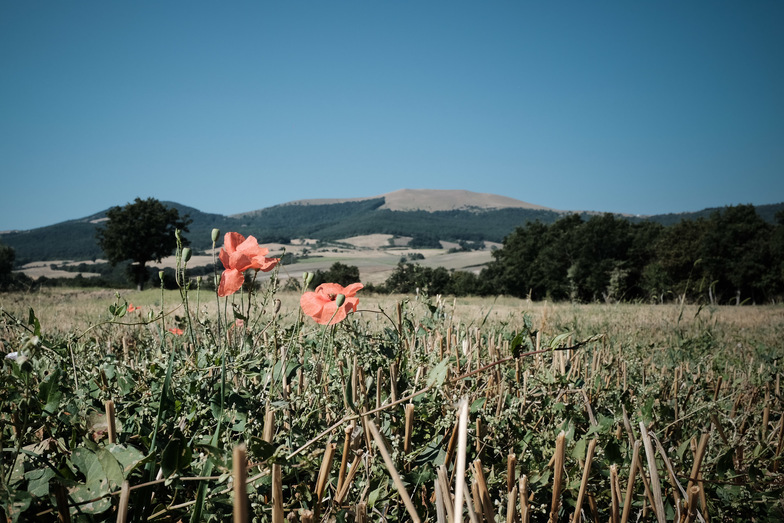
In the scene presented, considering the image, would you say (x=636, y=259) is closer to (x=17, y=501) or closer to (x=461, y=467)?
(x=461, y=467)

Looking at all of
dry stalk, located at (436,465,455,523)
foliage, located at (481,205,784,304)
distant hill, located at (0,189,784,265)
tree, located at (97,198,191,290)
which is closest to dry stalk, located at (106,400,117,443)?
dry stalk, located at (436,465,455,523)

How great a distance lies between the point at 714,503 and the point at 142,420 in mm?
1679

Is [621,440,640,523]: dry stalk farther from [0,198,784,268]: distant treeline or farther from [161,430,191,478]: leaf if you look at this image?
[0,198,784,268]: distant treeline

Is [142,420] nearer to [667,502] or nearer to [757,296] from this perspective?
[667,502]

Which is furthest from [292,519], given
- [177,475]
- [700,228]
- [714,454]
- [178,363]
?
[700,228]

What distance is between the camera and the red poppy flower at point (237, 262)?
1354 millimetres

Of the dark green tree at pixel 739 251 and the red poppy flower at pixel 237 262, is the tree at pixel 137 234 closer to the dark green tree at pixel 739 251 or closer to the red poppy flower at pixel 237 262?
the red poppy flower at pixel 237 262

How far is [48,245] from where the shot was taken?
12769 cm

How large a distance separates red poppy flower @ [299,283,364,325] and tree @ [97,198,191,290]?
51.0 m

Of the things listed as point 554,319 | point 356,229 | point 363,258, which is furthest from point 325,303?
point 356,229

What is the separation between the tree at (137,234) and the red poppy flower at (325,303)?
51.0m

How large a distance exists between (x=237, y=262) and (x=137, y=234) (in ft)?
180

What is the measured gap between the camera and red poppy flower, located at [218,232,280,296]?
1354 millimetres

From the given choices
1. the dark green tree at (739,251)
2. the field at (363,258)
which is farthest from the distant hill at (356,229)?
the dark green tree at (739,251)
